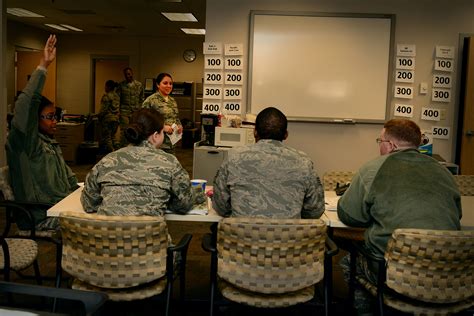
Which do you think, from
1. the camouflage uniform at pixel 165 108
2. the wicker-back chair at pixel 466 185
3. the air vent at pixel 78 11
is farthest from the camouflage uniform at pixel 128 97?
the wicker-back chair at pixel 466 185

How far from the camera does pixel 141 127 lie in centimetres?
276

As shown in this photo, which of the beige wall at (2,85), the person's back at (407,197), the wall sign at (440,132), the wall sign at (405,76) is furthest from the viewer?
the beige wall at (2,85)

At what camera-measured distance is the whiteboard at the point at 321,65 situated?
5484mm

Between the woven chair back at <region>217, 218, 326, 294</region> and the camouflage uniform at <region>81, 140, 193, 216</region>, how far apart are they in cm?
41

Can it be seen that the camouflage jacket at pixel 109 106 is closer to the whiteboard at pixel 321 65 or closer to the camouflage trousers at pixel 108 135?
the camouflage trousers at pixel 108 135

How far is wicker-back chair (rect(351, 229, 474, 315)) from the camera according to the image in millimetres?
2266

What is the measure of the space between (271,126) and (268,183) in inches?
12.9

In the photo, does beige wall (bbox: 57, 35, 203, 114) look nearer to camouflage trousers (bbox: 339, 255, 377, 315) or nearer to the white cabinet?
the white cabinet

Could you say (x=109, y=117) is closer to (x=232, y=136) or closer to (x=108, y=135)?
(x=108, y=135)

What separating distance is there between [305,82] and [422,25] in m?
1.28

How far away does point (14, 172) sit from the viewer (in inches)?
127

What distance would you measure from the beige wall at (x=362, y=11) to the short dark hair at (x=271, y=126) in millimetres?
2807

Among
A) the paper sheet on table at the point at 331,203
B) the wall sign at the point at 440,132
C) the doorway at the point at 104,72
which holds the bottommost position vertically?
the paper sheet on table at the point at 331,203

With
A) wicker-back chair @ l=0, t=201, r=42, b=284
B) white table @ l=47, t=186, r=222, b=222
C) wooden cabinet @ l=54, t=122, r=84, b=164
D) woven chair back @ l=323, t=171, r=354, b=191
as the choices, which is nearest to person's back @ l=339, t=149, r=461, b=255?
white table @ l=47, t=186, r=222, b=222
